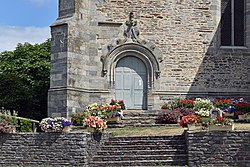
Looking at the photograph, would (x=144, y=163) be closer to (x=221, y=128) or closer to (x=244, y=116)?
(x=221, y=128)

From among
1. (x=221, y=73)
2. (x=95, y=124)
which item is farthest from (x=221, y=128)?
(x=221, y=73)

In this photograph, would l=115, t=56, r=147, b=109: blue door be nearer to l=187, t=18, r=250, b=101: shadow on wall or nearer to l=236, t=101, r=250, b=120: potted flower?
l=187, t=18, r=250, b=101: shadow on wall

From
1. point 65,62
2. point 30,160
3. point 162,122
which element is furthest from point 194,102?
point 30,160

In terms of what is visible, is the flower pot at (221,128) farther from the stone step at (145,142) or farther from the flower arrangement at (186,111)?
the flower arrangement at (186,111)

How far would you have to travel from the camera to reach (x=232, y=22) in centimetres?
2548

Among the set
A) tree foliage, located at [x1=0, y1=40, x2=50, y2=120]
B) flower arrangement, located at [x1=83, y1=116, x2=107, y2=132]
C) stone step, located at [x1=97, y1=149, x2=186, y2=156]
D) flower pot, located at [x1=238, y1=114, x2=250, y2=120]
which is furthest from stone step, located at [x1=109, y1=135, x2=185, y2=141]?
tree foliage, located at [x1=0, y1=40, x2=50, y2=120]

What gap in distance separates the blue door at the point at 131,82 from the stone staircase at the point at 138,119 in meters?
1.18

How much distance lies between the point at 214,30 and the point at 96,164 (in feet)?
38.9

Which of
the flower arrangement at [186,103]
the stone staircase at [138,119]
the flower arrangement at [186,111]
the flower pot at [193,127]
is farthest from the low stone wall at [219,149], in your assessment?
the flower arrangement at [186,103]

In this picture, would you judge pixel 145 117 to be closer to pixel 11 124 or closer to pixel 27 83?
pixel 11 124

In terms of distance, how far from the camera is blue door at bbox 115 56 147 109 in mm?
24359

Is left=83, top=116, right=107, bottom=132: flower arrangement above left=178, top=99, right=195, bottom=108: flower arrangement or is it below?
below

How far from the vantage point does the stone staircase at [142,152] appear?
15.0 metres

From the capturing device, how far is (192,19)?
2470 centimetres
